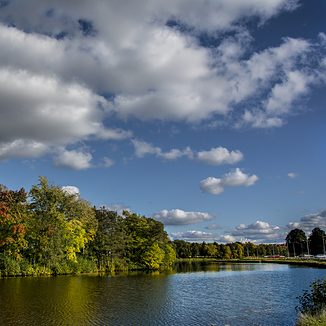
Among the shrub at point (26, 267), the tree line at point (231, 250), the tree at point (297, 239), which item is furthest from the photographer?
the tree line at point (231, 250)

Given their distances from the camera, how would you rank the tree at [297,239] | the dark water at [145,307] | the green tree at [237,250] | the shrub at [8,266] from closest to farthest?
the dark water at [145,307] < the shrub at [8,266] < the tree at [297,239] < the green tree at [237,250]

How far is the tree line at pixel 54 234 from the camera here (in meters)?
46.2

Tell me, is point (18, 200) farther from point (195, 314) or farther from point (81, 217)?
point (195, 314)

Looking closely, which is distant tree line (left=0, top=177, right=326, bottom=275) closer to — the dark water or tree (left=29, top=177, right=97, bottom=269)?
tree (left=29, top=177, right=97, bottom=269)

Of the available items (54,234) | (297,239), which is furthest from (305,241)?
(54,234)

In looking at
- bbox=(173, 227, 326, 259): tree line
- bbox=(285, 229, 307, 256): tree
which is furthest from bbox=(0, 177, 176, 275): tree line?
bbox=(285, 229, 307, 256): tree

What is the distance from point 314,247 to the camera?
459ft

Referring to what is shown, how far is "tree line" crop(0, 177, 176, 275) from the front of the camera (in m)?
46.2

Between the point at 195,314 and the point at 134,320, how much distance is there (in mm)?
5030

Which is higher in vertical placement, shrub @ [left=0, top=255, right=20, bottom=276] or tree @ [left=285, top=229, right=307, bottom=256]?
shrub @ [left=0, top=255, right=20, bottom=276]

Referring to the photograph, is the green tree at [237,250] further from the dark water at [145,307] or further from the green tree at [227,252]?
the dark water at [145,307]

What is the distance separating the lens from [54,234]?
51.2 metres

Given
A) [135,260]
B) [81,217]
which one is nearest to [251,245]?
[135,260]

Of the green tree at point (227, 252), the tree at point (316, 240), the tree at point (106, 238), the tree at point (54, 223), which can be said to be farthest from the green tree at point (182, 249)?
the tree at point (54, 223)
